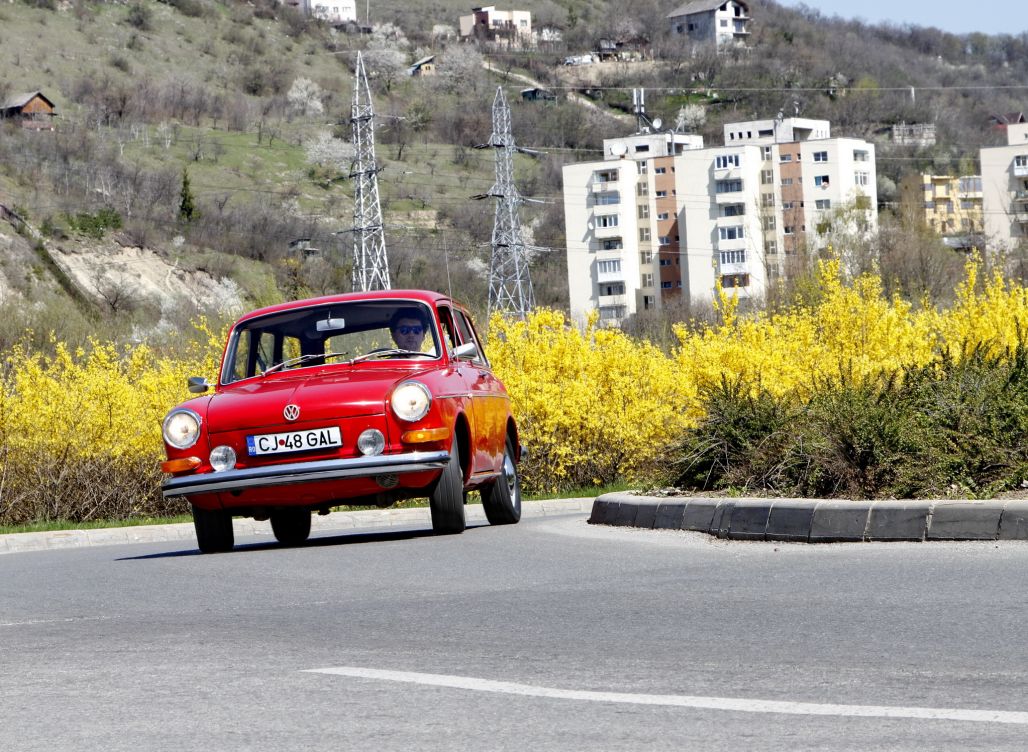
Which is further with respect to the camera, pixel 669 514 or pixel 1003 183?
pixel 1003 183

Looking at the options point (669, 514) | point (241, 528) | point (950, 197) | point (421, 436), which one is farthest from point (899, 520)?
point (950, 197)

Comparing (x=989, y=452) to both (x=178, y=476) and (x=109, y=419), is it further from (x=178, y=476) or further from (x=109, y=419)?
(x=109, y=419)

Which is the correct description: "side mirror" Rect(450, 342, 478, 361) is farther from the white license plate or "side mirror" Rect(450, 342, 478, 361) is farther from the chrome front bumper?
the white license plate

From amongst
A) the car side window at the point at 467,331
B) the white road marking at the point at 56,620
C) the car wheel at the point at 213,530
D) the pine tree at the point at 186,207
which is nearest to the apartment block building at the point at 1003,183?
the pine tree at the point at 186,207

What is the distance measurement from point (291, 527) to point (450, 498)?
300 cm

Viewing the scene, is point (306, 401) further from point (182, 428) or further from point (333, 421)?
point (182, 428)

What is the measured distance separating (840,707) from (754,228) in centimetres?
14611

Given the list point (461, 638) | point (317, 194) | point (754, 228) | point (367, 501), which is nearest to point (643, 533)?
point (367, 501)

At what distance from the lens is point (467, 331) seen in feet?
50.6

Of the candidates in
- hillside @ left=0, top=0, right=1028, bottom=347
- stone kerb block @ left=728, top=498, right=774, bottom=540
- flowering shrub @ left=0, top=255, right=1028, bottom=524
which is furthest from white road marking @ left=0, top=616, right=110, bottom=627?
hillside @ left=0, top=0, right=1028, bottom=347

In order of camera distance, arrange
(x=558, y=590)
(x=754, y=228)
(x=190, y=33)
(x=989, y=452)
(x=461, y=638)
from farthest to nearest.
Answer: (x=190, y=33), (x=754, y=228), (x=989, y=452), (x=558, y=590), (x=461, y=638)

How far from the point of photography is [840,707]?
564cm

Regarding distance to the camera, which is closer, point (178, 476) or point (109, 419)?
point (178, 476)

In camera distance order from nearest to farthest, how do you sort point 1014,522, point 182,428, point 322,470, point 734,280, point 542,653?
point 542,653 < point 1014,522 < point 322,470 < point 182,428 < point 734,280
